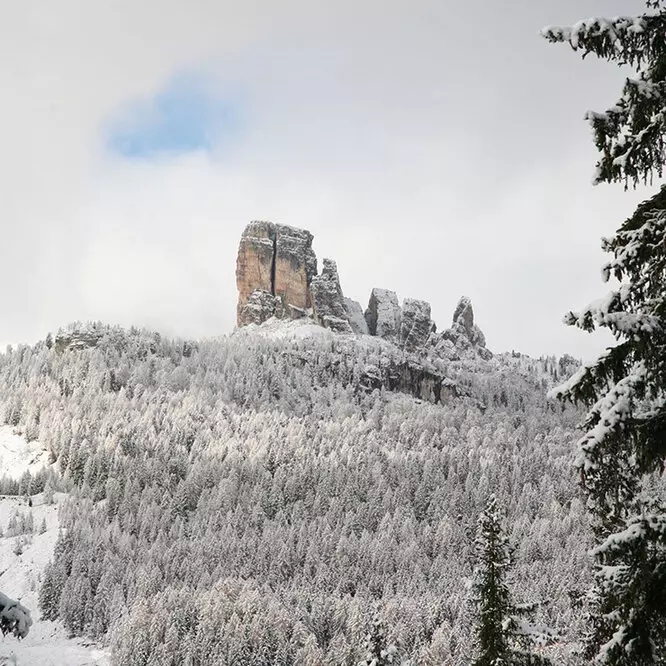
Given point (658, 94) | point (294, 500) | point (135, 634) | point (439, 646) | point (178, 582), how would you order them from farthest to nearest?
point (294, 500) → point (178, 582) → point (135, 634) → point (439, 646) → point (658, 94)

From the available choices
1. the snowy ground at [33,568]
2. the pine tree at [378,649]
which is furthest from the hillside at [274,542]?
the pine tree at [378,649]

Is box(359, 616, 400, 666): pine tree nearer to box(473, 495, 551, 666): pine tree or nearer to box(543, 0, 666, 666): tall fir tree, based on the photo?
box(473, 495, 551, 666): pine tree

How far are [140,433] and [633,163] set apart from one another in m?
195

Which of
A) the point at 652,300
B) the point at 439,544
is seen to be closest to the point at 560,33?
the point at 652,300

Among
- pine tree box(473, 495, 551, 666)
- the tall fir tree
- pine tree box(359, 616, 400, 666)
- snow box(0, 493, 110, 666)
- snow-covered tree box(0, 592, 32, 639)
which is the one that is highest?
the tall fir tree

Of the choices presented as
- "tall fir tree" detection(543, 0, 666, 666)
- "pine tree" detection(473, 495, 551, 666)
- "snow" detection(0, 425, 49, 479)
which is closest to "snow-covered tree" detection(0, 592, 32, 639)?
"tall fir tree" detection(543, 0, 666, 666)

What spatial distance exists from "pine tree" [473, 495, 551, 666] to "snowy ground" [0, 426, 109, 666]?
221 feet

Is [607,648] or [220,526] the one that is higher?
[607,648]

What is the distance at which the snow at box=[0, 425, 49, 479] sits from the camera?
17050 cm

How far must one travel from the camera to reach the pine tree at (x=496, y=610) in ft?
58.9

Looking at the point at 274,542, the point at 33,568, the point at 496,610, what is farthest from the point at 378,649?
the point at 33,568

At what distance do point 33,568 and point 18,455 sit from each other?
212ft

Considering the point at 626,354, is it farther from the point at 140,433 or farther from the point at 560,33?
the point at 140,433

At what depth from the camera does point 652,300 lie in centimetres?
774
